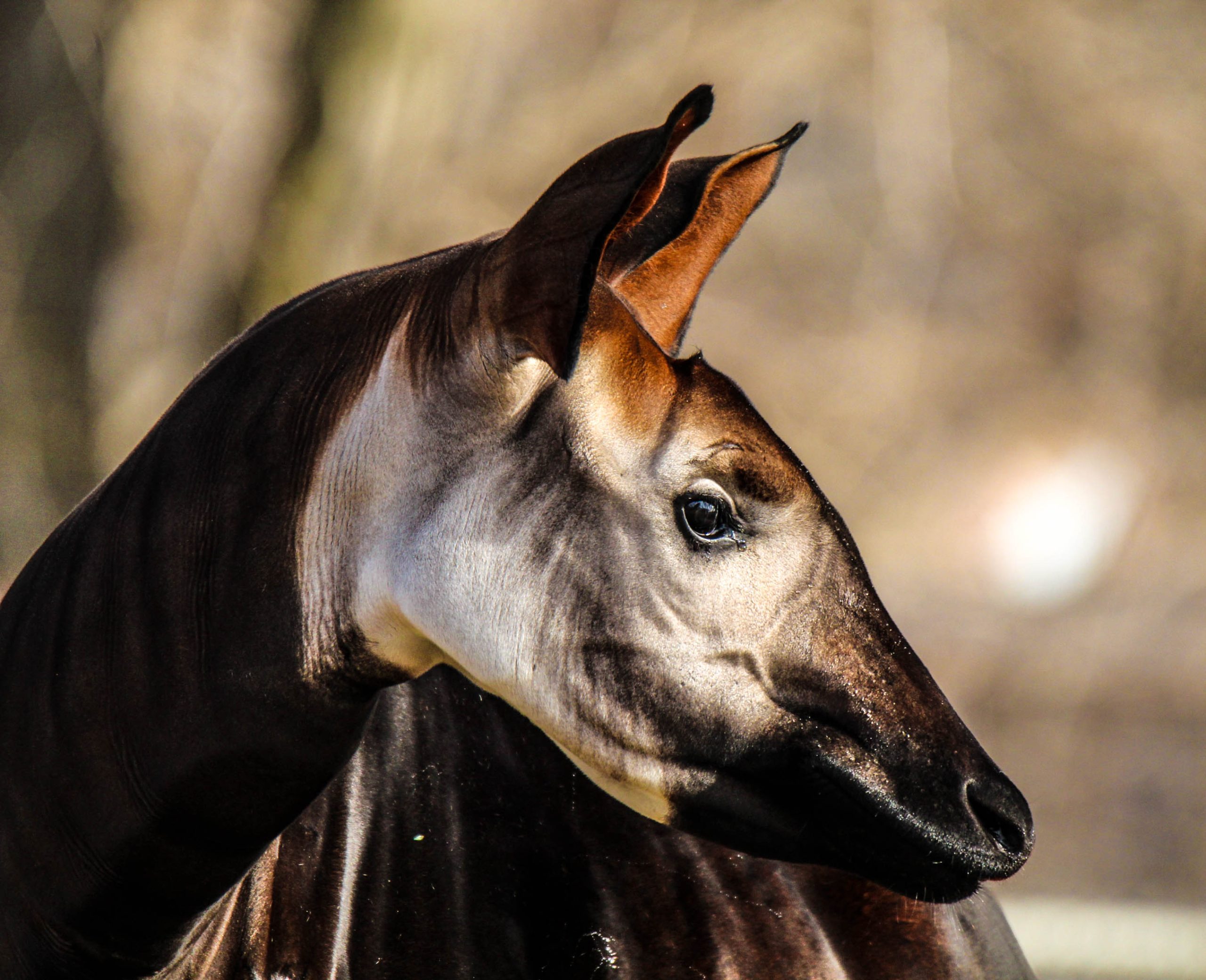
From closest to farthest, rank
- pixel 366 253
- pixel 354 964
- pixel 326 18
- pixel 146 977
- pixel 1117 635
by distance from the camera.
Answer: pixel 146 977
pixel 354 964
pixel 326 18
pixel 366 253
pixel 1117 635

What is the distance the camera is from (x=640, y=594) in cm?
116

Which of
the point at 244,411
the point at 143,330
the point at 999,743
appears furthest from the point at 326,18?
the point at 999,743

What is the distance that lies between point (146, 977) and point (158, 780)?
24cm

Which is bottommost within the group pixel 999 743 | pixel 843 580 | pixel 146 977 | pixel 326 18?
pixel 146 977

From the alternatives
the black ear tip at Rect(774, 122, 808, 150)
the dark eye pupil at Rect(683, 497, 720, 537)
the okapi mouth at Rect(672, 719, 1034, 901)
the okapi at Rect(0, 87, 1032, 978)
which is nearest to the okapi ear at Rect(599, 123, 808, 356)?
the black ear tip at Rect(774, 122, 808, 150)

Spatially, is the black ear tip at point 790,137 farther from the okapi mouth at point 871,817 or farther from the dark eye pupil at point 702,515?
the okapi mouth at point 871,817

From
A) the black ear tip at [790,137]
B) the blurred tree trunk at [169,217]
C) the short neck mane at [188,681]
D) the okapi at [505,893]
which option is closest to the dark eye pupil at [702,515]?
the short neck mane at [188,681]

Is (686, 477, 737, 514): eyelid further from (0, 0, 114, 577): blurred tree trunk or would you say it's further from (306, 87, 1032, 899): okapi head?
(0, 0, 114, 577): blurred tree trunk

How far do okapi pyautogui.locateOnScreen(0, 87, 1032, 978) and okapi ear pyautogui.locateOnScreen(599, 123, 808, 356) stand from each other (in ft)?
0.49

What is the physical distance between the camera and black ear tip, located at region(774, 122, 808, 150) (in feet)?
4.63

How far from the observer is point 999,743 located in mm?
5773

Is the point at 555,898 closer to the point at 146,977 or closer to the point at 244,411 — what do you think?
the point at 146,977

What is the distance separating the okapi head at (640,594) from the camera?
1162 millimetres

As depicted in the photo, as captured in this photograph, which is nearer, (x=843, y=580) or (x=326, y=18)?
(x=843, y=580)
